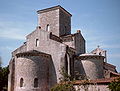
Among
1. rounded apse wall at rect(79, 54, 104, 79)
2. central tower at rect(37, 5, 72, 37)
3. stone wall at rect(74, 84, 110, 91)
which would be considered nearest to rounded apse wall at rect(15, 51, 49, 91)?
rounded apse wall at rect(79, 54, 104, 79)

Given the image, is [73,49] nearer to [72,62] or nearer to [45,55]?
[72,62]

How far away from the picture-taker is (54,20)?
30.9 metres

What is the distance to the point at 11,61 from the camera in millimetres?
27484

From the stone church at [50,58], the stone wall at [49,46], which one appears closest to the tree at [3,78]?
the stone church at [50,58]

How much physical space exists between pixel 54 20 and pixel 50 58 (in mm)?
7971

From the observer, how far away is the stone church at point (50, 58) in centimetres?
2347

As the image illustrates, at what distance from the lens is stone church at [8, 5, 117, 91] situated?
924 inches

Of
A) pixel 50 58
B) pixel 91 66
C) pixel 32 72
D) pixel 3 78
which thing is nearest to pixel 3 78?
pixel 3 78

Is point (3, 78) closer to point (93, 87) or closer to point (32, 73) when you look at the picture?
point (32, 73)

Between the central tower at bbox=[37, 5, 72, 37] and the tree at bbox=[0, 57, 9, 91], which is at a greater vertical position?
the central tower at bbox=[37, 5, 72, 37]

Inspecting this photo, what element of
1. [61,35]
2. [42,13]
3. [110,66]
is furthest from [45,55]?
[110,66]

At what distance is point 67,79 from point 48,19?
541 inches

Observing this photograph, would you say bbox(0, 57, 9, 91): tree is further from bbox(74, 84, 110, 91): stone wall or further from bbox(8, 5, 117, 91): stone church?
bbox(74, 84, 110, 91): stone wall

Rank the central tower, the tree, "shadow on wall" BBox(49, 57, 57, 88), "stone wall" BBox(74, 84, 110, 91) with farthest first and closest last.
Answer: the tree < the central tower < "shadow on wall" BBox(49, 57, 57, 88) < "stone wall" BBox(74, 84, 110, 91)
